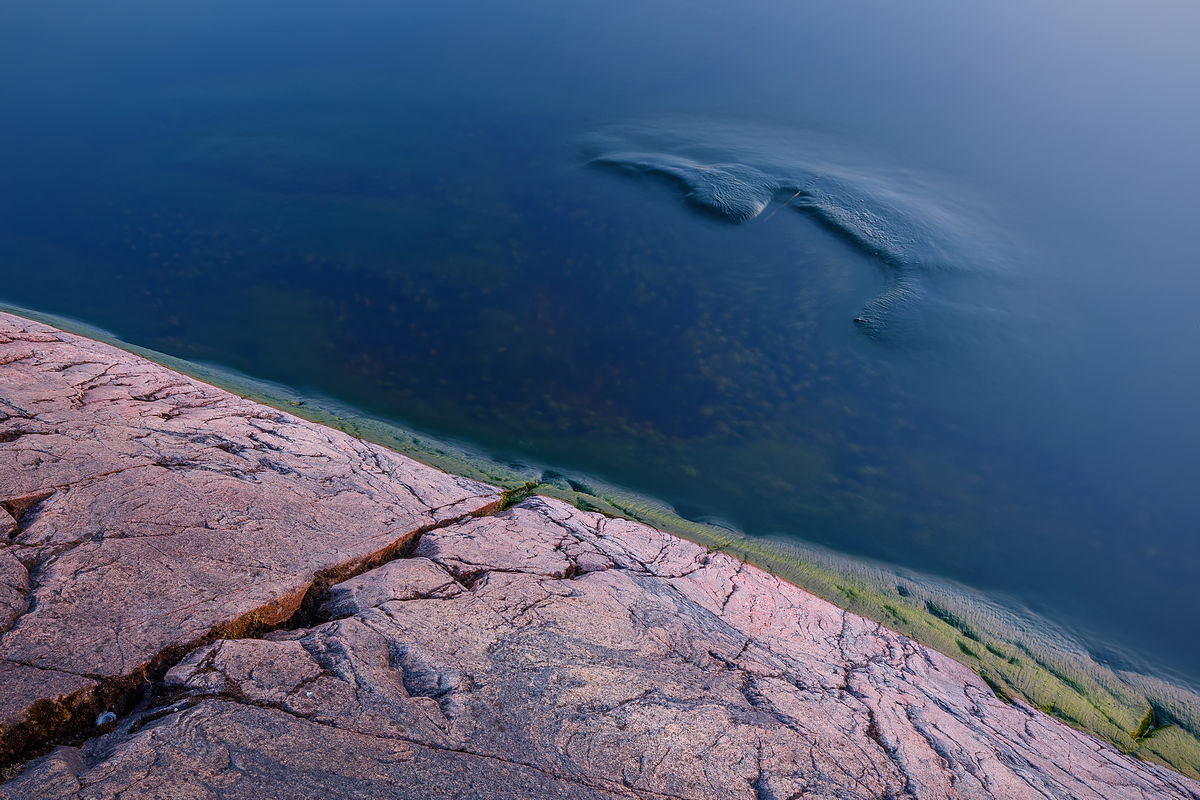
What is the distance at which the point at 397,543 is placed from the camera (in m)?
3.62

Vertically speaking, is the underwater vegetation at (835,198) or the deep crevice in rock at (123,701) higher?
the underwater vegetation at (835,198)

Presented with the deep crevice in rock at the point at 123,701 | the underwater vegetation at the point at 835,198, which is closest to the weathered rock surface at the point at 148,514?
the deep crevice in rock at the point at 123,701

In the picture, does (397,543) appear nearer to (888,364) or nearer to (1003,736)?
(1003,736)

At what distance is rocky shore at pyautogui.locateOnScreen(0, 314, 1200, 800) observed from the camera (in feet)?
7.42

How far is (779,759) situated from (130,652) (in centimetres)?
250

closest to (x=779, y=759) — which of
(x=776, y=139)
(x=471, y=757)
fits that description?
(x=471, y=757)

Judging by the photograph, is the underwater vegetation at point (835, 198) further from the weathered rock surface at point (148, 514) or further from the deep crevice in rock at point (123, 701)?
the deep crevice in rock at point (123, 701)

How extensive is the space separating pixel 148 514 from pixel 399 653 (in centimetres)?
151

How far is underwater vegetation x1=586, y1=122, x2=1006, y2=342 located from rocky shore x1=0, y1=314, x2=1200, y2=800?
421 cm

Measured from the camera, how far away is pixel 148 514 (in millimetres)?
3227

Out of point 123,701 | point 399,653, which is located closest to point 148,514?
point 123,701

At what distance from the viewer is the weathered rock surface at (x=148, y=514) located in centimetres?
249

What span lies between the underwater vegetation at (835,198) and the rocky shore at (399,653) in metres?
4.21

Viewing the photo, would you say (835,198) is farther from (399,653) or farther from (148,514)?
(148,514)
